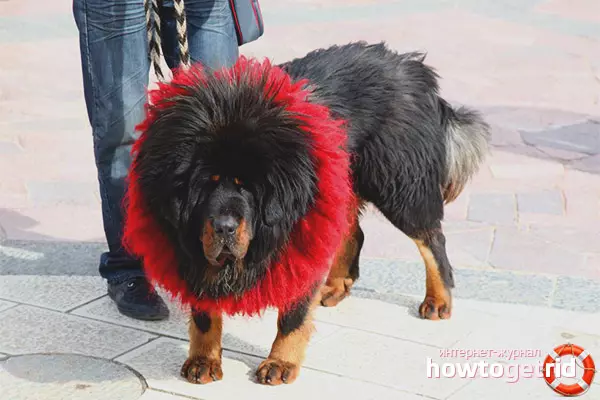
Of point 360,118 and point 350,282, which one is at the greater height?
point 360,118

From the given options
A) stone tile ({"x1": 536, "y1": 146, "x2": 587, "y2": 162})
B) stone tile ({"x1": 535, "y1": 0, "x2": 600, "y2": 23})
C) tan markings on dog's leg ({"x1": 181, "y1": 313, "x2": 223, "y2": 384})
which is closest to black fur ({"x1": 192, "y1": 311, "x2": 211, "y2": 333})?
tan markings on dog's leg ({"x1": 181, "y1": 313, "x2": 223, "y2": 384})

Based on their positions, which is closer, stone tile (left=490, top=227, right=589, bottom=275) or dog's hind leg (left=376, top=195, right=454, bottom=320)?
dog's hind leg (left=376, top=195, right=454, bottom=320)

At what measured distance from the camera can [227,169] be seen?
3432 mm

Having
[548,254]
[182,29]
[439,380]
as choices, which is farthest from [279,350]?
[548,254]

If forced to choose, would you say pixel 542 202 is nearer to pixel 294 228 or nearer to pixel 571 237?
pixel 571 237

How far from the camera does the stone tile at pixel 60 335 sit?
13.6ft

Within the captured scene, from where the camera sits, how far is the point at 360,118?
4129 mm

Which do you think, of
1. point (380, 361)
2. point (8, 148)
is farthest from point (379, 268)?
point (8, 148)

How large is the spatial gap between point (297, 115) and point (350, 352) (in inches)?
45.1

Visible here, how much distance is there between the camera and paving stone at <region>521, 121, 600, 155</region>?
24.0ft

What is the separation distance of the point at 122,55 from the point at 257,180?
1.13 meters

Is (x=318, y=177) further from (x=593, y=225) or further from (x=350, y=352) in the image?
(x=593, y=225)

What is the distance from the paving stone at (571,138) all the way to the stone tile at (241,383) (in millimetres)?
3968

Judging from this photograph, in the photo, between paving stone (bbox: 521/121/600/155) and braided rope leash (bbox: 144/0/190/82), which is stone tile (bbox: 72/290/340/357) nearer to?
braided rope leash (bbox: 144/0/190/82)
